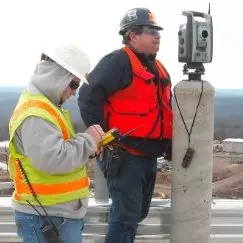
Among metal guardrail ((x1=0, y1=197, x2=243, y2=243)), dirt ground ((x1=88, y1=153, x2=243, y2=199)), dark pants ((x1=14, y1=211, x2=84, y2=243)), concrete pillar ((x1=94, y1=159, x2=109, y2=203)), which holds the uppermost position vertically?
dark pants ((x1=14, y1=211, x2=84, y2=243))

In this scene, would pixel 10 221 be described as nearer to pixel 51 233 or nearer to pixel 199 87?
pixel 51 233

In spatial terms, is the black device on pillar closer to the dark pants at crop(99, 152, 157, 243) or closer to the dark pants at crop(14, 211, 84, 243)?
the dark pants at crop(99, 152, 157, 243)

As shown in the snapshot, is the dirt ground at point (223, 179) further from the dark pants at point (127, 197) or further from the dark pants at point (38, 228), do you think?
the dark pants at point (38, 228)

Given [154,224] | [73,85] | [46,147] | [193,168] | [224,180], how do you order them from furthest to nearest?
[224,180], [154,224], [193,168], [73,85], [46,147]

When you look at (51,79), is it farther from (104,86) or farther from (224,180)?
(224,180)

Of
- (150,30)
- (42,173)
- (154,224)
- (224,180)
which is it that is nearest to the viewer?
(42,173)

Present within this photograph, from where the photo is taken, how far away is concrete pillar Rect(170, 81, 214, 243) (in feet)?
13.9

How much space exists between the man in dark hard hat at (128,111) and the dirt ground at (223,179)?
20373mm

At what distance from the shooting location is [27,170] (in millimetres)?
3168

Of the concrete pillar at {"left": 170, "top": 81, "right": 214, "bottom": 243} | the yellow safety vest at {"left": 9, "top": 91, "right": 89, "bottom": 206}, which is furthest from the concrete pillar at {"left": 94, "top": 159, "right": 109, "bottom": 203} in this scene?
the yellow safety vest at {"left": 9, "top": 91, "right": 89, "bottom": 206}

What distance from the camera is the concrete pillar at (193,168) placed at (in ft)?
13.9

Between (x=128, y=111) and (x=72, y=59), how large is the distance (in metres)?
0.94

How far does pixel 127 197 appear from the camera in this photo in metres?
4.04

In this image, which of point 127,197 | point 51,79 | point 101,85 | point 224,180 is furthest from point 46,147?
point 224,180
